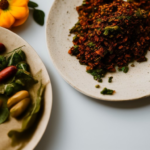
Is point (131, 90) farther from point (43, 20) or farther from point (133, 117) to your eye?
point (43, 20)

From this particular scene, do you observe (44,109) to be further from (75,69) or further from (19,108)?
(75,69)

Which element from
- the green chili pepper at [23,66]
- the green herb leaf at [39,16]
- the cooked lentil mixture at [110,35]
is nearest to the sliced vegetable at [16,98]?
the green chili pepper at [23,66]

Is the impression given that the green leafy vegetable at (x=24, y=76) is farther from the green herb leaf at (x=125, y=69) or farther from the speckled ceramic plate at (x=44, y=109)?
the green herb leaf at (x=125, y=69)

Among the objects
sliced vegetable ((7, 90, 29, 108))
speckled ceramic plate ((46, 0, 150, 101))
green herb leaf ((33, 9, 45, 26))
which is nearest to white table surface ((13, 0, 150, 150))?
speckled ceramic plate ((46, 0, 150, 101))

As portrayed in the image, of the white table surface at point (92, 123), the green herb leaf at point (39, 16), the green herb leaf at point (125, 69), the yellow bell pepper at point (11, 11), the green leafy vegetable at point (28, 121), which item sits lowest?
the white table surface at point (92, 123)

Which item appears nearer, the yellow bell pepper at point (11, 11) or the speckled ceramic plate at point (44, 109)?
the speckled ceramic plate at point (44, 109)

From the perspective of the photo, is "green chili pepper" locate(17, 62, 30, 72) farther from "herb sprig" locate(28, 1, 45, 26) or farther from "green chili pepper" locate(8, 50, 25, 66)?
"herb sprig" locate(28, 1, 45, 26)

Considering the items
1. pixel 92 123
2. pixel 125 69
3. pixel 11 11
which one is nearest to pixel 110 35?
pixel 125 69
